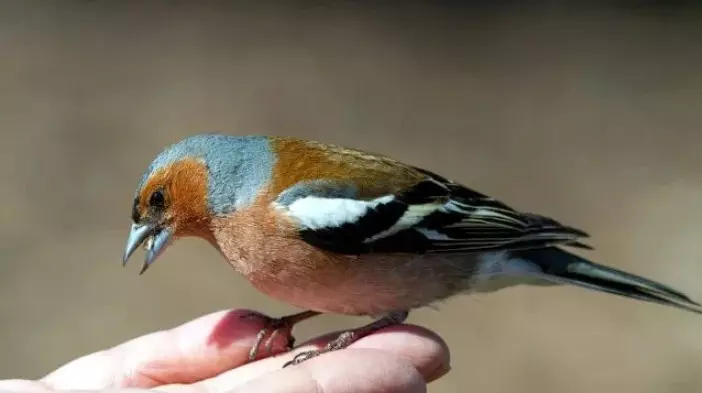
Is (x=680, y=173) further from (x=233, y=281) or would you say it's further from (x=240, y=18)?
(x=240, y=18)

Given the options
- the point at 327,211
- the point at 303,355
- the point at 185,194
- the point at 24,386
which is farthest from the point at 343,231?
the point at 24,386

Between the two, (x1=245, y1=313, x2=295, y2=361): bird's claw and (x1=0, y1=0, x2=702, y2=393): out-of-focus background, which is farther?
(x1=0, y1=0, x2=702, y2=393): out-of-focus background

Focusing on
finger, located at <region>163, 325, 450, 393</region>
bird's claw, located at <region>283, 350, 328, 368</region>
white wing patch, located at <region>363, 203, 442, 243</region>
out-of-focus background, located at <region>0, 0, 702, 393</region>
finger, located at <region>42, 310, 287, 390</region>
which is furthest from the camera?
out-of-focus background, located at <region>0, 0, 702, 393</region>

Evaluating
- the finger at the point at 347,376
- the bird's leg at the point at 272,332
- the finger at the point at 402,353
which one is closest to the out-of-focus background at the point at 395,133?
the bird's leg at the point at 272,332

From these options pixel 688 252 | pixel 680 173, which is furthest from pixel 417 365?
pixel 680 173

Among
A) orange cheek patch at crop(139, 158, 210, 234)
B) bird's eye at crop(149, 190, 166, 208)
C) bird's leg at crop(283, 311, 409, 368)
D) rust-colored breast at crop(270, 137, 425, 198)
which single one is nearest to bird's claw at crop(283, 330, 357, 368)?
bird's leg at crop(283, 311, 409, 368)

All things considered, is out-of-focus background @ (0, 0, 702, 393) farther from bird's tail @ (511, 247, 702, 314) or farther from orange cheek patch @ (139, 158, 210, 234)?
orange cheek patch @ (139, 158, 210, 234)

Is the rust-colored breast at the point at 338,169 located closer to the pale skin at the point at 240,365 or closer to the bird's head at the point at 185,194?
the bird's head at the point at 185,194

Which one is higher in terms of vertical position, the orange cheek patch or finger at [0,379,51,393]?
the orange cheek patch
